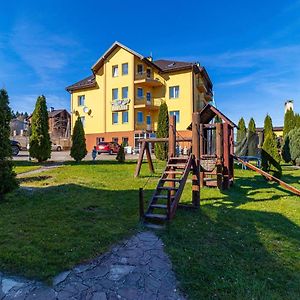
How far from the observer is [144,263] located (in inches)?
169

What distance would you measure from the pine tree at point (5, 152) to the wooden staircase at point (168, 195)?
4.01m

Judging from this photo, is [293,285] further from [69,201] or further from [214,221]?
[69,201]

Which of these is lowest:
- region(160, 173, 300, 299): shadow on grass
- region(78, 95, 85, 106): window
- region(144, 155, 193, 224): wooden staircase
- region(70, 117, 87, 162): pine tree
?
region(160, 173, 300, 299): shadow on grass

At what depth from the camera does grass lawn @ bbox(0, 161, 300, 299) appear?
3.81m

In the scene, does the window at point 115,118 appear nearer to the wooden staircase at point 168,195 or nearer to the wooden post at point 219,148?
the wooden post at point 219,148

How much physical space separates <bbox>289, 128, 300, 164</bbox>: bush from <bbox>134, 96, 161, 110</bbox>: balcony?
16.9 meters

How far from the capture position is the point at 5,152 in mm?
7645

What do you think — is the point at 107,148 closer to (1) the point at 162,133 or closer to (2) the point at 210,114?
(1) the point at 162,133

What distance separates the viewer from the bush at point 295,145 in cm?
2342

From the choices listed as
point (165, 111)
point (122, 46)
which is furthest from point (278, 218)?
point (122, 46)

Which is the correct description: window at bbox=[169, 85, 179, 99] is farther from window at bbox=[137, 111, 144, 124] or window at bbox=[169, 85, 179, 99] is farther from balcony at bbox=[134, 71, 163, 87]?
window at bbox=[137, 111, 144, 124]

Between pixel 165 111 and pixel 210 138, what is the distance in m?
9.62

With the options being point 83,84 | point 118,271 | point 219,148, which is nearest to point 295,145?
point 219,148

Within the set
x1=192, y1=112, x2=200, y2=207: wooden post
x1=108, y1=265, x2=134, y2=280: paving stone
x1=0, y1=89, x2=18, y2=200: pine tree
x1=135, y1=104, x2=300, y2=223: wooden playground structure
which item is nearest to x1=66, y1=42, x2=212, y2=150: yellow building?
x1=135, y1=104, x2=300, y2=223: wooden playground structure
